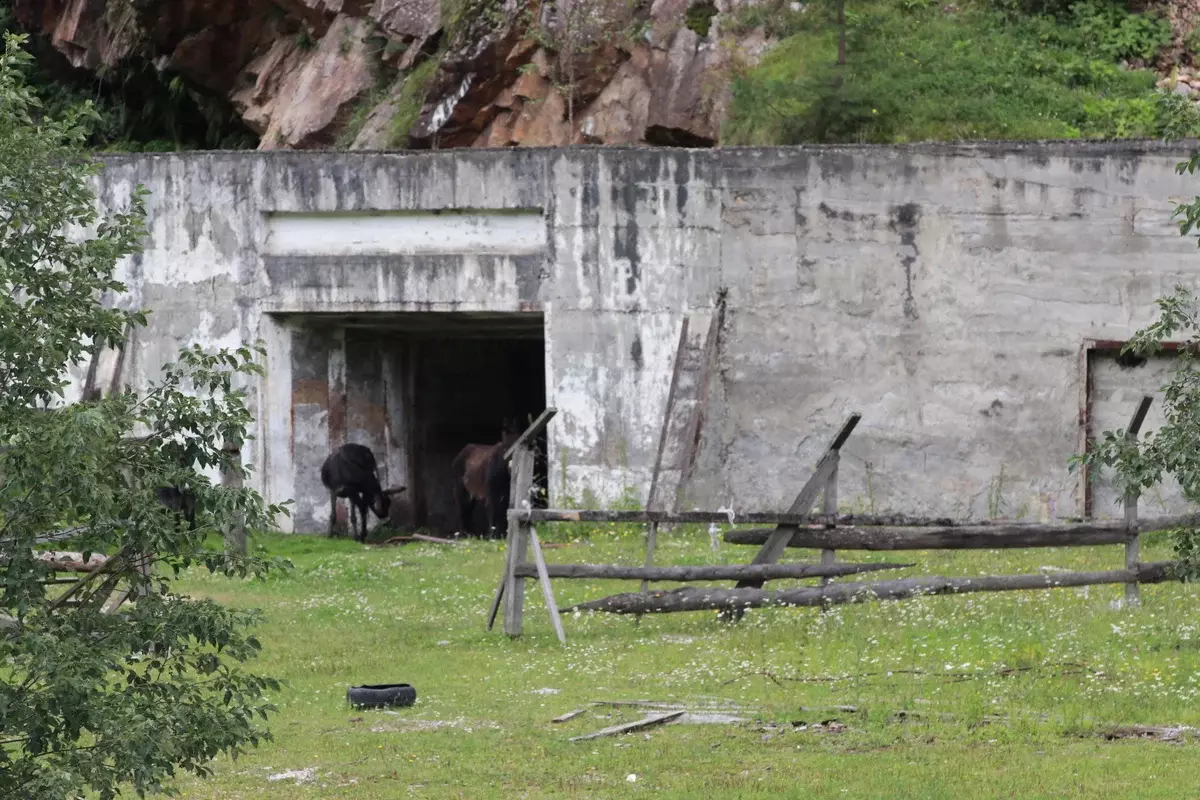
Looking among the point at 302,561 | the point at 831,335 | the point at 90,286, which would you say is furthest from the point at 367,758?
the point at 831,335

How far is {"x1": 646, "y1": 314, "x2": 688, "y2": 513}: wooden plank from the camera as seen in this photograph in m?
21.2

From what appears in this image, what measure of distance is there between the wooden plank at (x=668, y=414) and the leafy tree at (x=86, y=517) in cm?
1361

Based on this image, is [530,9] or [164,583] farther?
[530,9]

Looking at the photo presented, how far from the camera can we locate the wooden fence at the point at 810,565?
1477 centimetres

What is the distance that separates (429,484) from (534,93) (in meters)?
7.35

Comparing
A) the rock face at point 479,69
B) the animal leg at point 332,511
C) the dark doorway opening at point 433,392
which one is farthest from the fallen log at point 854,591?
the rock face at point 479,69

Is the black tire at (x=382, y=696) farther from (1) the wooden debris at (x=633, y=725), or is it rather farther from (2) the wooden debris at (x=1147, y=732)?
(2) the wooden debris at (x=1147, y=732)

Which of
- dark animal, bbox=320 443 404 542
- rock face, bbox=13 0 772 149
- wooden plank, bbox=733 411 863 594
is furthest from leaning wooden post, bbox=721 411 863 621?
rock face, bbox=13 0 772 149

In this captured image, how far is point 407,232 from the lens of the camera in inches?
899

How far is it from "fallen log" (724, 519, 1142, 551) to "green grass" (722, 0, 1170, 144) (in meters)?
11.3

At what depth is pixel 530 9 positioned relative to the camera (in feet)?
99.8

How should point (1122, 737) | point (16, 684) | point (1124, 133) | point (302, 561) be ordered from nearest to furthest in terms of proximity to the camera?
point (16, 684), point (1122, 737), point (302, 561), point (1124, 133)

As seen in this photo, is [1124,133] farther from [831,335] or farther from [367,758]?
[367,758]

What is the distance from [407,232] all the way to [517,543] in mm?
8625
